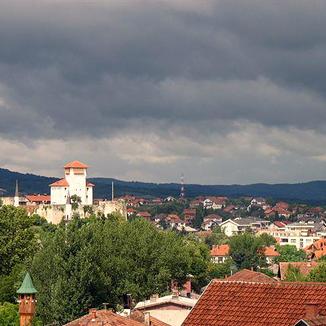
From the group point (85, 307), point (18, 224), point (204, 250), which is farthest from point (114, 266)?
point (204, 250)

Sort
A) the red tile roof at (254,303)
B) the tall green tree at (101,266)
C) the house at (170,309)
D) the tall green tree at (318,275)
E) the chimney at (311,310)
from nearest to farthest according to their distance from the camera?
1. the chimney at (311,310)
2. the red tile roof at (254,303)
3. the house at (170,309)
4. the tall green tree at (101,266)
5. the tall green tree at (318,275)

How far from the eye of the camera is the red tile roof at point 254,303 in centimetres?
3045

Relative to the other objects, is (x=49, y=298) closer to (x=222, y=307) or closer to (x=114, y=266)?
(x=114, y=266)

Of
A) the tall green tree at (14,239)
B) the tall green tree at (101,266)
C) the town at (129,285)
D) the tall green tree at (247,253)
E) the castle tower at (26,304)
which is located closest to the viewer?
the town at (129,285)

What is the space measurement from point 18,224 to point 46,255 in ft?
126

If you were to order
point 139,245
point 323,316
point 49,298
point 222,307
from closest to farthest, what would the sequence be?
1. point 323,316
2. point 222,307
3. point 49,298
4. point 139,245

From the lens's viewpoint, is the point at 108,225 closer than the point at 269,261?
Yes

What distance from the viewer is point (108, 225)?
3861 inches

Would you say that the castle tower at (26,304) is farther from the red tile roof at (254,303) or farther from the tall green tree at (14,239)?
the tall green tree at (14,239)

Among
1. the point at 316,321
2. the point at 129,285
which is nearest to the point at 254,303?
the point at 316,321

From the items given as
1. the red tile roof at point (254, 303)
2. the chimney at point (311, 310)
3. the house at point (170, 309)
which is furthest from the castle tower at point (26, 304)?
the chimney at point (311, 310)

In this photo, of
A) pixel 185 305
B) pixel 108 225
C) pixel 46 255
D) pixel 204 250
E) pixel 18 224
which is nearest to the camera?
pixel 185 305

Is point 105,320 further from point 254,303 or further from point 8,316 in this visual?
point 8,316

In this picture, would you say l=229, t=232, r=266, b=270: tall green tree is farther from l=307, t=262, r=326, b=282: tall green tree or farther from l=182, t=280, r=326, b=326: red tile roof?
l=182, t=280, r=326, b=326: red tile roof
